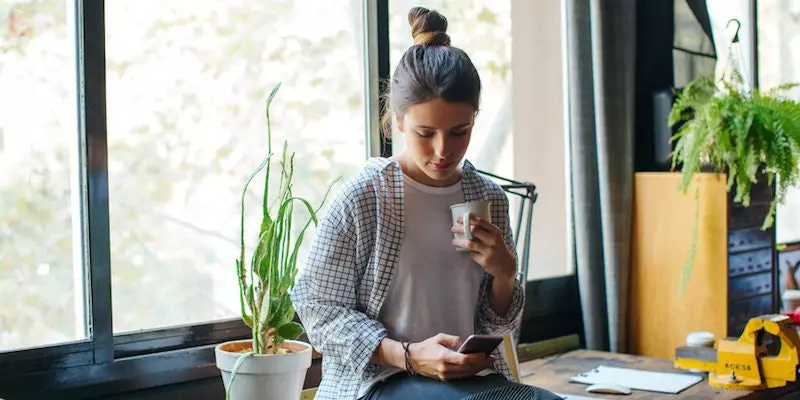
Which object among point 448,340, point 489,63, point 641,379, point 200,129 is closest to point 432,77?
point 448,340

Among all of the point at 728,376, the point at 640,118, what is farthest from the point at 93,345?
the point at 640,118

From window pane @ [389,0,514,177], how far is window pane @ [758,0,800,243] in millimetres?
1708

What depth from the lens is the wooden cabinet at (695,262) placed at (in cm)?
290

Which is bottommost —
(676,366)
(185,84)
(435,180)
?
(676,366)

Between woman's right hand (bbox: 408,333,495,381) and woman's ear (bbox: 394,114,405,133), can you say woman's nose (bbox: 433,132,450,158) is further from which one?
woman's right hand (bbox: 408,333,495,381)

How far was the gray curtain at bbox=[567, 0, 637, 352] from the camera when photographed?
118 inches

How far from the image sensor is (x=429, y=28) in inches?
69.8

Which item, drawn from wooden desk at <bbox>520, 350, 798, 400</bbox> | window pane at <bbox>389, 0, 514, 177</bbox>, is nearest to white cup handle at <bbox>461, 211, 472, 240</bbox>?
wooden desk at <bbox>520, 350, 798, 400</bbox>

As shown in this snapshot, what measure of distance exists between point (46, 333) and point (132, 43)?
632mm

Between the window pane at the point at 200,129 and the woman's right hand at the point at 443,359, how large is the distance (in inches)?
31.3

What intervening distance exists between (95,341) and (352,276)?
2.10 feet

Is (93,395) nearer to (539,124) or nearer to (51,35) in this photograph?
(51,35)

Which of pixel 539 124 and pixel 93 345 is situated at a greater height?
pixel 539 124

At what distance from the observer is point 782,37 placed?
4.43m
